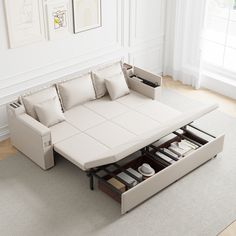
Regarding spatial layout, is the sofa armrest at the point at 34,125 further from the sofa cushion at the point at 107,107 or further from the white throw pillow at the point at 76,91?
the sofa cushion at the point at 107,107

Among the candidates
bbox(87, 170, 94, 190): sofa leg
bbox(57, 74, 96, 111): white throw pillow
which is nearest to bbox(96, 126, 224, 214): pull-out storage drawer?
bbox(87, 170, 94, 190): sofa leg

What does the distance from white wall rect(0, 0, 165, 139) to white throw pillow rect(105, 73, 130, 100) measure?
0.56 metres

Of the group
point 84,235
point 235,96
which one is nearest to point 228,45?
point 235,96

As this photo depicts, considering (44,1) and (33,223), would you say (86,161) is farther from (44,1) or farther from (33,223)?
(44,1)

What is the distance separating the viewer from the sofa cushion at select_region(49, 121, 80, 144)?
5.79 m

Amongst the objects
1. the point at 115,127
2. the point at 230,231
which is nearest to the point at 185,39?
the point at 115,127

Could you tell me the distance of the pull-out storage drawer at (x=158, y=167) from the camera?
16.8 feet

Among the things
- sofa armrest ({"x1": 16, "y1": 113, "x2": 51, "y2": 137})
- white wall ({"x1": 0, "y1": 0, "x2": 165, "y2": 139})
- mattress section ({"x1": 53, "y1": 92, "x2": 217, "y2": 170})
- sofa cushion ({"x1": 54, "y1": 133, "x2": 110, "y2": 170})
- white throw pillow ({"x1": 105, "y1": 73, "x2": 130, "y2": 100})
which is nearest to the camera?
mattress section ({"x1": 53, "y1": 92, "x2": 217, "y2": 170})

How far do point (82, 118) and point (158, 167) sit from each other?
126 centimetres

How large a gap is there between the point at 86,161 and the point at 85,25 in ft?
7.33

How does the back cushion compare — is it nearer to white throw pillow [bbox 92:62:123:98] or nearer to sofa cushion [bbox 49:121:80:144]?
sofa cushion [bbox 49:121:80:144]

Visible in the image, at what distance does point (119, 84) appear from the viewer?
6.66m

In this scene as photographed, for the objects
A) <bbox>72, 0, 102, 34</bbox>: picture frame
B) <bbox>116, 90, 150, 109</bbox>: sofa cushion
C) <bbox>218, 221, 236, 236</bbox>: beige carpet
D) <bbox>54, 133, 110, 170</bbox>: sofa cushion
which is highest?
<bbox>72, 0, 102, 34</bbox>: picture frame

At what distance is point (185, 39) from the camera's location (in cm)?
780
